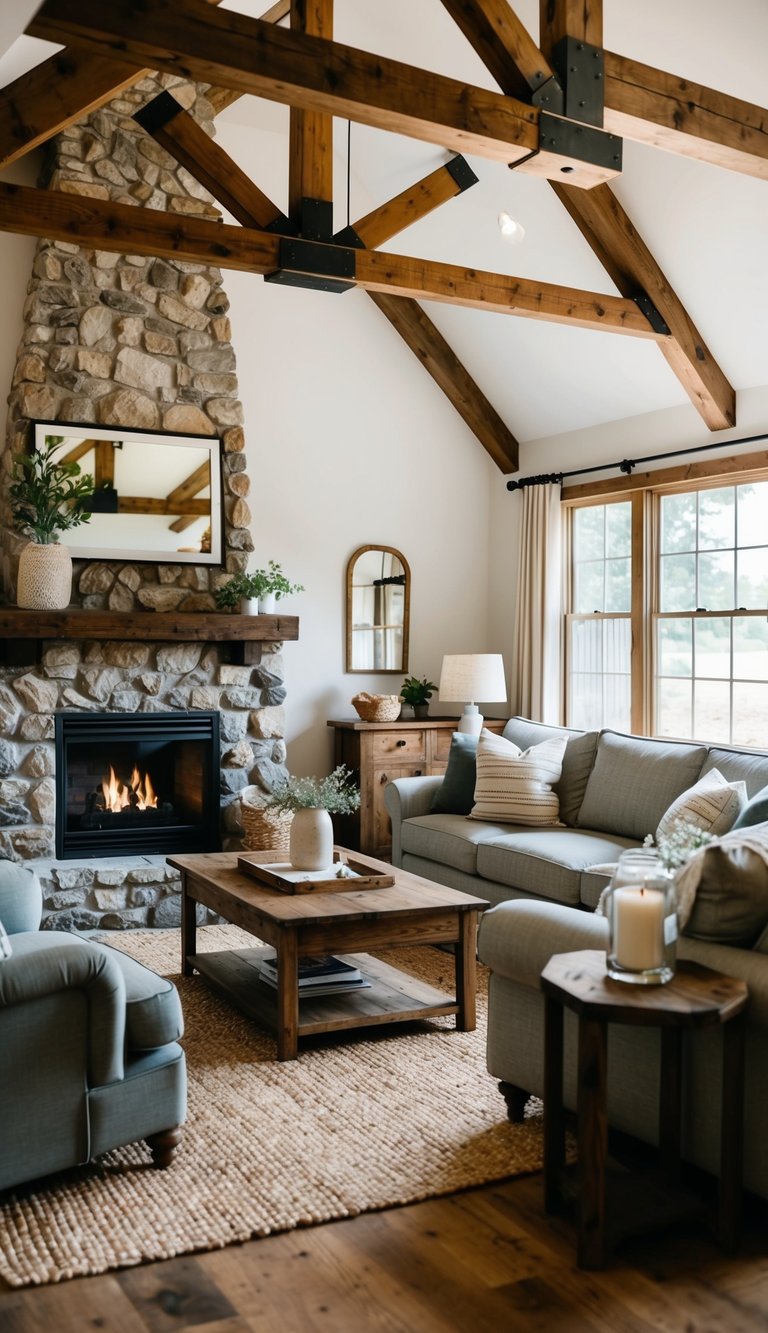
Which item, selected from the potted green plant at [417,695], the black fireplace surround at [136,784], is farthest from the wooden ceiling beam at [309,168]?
the potted green plant at [417,695]

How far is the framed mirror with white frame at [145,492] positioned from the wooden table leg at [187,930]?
1.96m

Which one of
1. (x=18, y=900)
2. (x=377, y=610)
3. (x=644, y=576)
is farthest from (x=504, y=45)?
(x=377, y=610)

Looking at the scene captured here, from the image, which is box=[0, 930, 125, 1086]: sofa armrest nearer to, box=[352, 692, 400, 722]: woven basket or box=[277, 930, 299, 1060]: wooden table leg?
box=[277, 930, 299, 1060]: wooden table leg

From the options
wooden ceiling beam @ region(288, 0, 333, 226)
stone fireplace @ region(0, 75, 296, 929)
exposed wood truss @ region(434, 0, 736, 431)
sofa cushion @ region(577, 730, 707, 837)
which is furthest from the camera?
exposed wood truss @ region(434, 0, 736, 431)

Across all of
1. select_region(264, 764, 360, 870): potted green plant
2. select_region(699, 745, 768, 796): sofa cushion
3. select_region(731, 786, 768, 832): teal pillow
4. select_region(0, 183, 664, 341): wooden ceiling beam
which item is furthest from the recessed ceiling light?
select_region(731, 786, 768, 832): teal pillow

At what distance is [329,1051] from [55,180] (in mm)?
4243

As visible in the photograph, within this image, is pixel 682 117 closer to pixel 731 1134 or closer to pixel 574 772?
pixel 574 772

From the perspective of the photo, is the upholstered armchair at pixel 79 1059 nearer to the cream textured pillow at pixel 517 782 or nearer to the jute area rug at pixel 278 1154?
A: the jute area rug at pixel 278 1154

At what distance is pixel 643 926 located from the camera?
2.38 meters

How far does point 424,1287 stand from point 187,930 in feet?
7.63

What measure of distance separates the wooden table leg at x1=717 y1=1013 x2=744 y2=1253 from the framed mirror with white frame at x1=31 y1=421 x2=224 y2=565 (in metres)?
4.04

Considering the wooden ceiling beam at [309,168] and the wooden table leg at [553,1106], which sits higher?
the wooden ceiling beam at [309,168]

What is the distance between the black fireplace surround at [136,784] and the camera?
5438mm

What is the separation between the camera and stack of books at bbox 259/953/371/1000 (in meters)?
3.74
